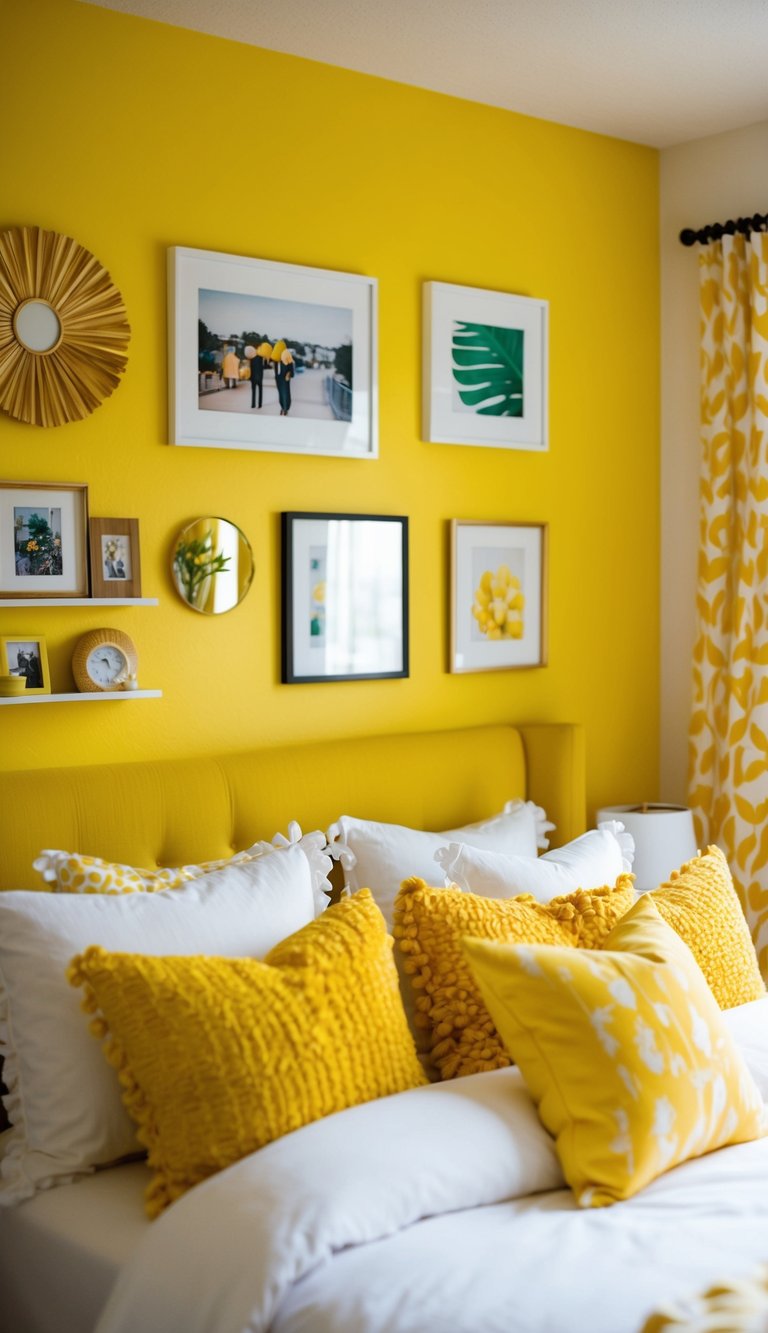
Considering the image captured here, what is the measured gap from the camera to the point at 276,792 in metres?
2.88

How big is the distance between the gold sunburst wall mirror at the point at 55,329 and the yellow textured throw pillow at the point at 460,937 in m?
1.18

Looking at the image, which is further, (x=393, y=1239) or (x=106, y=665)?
(x=106, y=665)

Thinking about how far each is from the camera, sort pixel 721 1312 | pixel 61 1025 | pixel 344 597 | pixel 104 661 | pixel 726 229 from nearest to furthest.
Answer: pixel 721 1312 < pixel 61 1025 < pixel 104 661 < pixel 344 597 < pixel 726 229

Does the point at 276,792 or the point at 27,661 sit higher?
the point at 27,661

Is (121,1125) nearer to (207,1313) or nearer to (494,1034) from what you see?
(207,1313)

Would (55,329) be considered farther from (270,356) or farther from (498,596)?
(498,596)

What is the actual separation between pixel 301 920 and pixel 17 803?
1.86ft

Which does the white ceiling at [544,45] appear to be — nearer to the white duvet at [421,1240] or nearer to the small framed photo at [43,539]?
the small framed photo at [43,539]

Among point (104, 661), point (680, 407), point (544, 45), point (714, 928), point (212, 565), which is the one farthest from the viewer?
point (680, 407)

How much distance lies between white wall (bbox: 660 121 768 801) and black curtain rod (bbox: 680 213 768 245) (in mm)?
75

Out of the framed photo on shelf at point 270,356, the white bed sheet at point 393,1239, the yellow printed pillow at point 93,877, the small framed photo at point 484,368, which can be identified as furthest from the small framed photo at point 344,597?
the white bed sheet at point 393,1239

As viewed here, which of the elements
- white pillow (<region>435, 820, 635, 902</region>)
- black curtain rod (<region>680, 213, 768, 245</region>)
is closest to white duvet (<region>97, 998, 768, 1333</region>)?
white pillow (<region>435, 820, 635, 902</region>)

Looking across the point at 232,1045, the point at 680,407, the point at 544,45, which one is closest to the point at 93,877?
the point at 232,1045

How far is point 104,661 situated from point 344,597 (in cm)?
64
